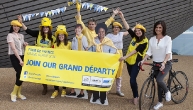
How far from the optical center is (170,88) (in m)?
4.81

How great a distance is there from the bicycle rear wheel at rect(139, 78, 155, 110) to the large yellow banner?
27.0 inches

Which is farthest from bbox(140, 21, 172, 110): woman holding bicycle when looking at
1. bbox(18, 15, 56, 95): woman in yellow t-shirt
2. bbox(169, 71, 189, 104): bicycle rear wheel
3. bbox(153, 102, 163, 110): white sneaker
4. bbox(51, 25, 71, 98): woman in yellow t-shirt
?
bbox(18, 15, 56, 95): woman in yellow t-shirt

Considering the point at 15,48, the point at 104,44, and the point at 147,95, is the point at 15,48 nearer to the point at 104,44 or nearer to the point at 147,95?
the point at 104,44

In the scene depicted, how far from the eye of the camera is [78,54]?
4902 millimetres

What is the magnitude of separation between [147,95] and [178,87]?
85cm

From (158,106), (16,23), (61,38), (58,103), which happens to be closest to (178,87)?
(158,106)

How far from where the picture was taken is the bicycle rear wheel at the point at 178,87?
4849 millimetres

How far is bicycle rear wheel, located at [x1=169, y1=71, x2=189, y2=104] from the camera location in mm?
4849

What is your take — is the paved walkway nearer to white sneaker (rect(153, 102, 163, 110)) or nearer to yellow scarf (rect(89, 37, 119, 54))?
white sneaker (rect(153, 102, 163, 110))

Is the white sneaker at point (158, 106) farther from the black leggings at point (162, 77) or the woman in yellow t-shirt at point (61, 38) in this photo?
the woman in yellow t-shirt at point (61, 38)

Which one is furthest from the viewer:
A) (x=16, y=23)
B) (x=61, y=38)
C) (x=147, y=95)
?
(x=61, y=38)

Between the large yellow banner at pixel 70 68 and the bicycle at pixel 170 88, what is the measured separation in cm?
69

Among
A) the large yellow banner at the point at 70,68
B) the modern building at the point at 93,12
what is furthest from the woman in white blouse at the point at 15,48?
the modern building at the point at 93,12

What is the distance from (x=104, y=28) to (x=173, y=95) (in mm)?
1871
